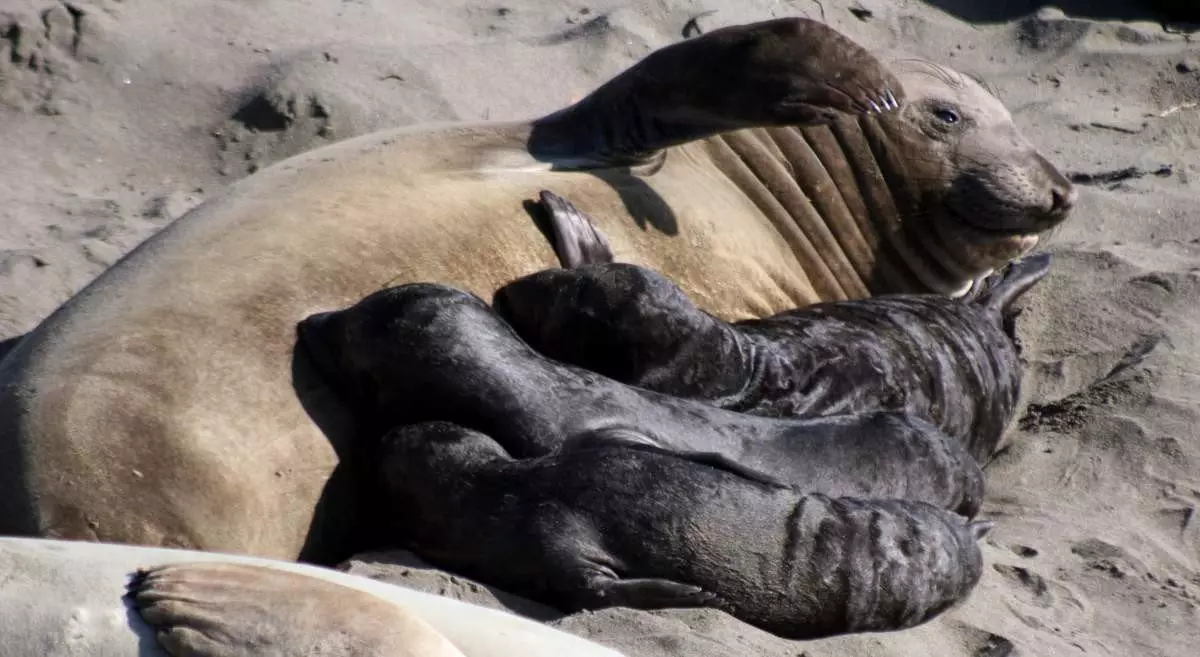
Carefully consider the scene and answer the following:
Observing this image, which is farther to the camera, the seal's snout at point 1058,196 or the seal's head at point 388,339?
the seal's snout at point 1058,196

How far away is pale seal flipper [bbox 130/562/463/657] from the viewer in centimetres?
283

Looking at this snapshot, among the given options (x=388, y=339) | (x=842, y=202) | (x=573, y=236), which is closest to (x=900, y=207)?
(x=842, y=202)

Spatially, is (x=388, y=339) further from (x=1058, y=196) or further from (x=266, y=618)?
(x=1058, y=196)

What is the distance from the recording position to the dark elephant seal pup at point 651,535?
3.88 metres

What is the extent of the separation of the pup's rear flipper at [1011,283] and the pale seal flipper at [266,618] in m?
3.52

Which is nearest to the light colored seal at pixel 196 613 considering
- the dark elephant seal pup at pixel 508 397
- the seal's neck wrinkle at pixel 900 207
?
the dark elephant seal pup at pixel 508 397

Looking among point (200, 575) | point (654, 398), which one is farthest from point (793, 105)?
point (200, 575)

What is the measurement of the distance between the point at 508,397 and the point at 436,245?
2.11ft

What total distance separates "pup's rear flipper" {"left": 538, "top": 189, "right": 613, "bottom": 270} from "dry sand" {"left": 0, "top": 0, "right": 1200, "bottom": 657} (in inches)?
45.6

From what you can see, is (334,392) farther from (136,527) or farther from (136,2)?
(136,2)

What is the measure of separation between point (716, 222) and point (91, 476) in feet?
7.33

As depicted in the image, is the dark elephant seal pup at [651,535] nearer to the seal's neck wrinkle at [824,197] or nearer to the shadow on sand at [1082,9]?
the seal's neck wrinkle at [824,197]

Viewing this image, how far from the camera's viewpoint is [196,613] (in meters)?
2.84

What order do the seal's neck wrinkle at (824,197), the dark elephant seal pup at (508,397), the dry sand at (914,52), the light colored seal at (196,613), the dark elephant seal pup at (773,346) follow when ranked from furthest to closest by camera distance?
the seal's neck wrinkle at (824,197)
the dark elephant seal pup at (773,346)
the dry sand at (914,52)
the dark elephant seal pup at (508,397)
the light colored seal at (196,613)
